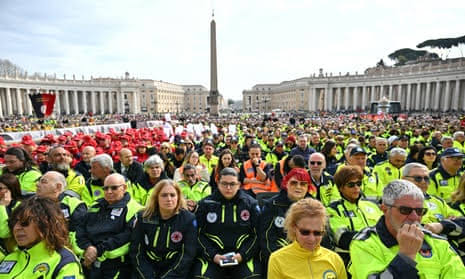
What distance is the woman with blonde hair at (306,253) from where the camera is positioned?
7.16ft

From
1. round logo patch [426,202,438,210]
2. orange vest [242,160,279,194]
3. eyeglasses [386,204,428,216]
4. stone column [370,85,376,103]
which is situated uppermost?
stone column [370,85,376,103]

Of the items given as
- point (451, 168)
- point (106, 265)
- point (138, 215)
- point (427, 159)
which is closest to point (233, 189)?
point (138, 215)

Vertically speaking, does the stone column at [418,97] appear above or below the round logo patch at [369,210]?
above

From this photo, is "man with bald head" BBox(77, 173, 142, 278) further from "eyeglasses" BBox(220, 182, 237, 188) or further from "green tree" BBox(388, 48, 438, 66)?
"green tree" BBox(388, 48, 438, 66)

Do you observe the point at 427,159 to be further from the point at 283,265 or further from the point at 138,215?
the point at 138,215

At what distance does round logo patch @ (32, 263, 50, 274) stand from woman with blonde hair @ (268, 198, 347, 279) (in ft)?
6.11

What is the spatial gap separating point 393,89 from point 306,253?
82606 mm

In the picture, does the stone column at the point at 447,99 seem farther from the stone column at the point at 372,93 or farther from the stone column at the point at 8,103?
the stone column at the point at 8,103

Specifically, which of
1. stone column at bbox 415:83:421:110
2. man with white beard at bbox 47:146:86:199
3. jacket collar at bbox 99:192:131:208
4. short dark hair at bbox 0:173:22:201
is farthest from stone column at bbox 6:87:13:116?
stone column at bbox 415:83:421:110

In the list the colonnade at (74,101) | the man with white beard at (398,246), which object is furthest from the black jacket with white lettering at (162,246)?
the colonnade at (74,101)

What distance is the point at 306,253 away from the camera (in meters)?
2.25

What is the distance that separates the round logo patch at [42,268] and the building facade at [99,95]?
69.8 m

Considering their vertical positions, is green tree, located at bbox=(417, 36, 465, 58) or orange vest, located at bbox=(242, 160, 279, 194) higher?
green tree, located at bbox=(417, 36, 465, 58)

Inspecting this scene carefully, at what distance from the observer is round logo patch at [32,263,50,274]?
2.21 metres
